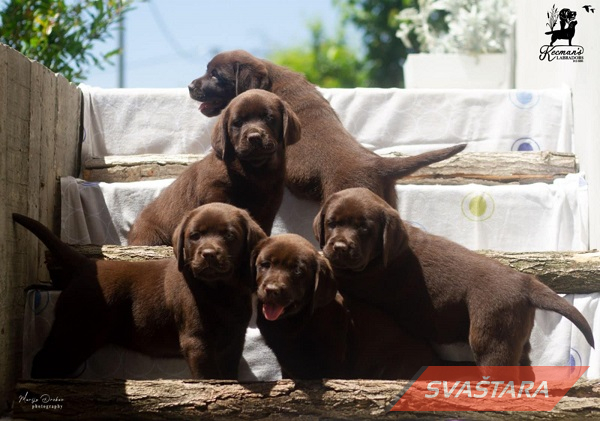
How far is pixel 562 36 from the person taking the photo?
17.3ft

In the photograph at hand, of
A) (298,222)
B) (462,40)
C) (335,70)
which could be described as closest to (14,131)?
(298,222)

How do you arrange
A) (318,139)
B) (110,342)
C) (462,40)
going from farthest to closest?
(462,40), (318,139), (110,342)

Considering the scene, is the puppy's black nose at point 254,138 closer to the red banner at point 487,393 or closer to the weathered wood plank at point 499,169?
the weathered wood plank at point 499,169

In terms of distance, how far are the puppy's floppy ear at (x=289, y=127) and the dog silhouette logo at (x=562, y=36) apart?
1967mm

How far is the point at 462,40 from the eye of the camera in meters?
8.38

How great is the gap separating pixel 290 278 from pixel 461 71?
213 inches

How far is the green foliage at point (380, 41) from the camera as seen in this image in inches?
741

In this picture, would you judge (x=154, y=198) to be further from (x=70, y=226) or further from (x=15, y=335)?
(x=15, y=335)

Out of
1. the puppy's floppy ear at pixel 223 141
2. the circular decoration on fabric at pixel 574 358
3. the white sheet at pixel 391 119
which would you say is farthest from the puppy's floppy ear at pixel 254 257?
the white sheet at pixel 391 119

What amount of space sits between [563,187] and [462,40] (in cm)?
415

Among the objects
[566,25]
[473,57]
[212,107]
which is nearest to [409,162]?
[212,107]

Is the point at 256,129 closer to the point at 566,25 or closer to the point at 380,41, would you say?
the point at 566,25

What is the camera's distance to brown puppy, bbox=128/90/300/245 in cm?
409

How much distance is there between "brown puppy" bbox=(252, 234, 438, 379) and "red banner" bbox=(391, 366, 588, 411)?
36 centimetres
